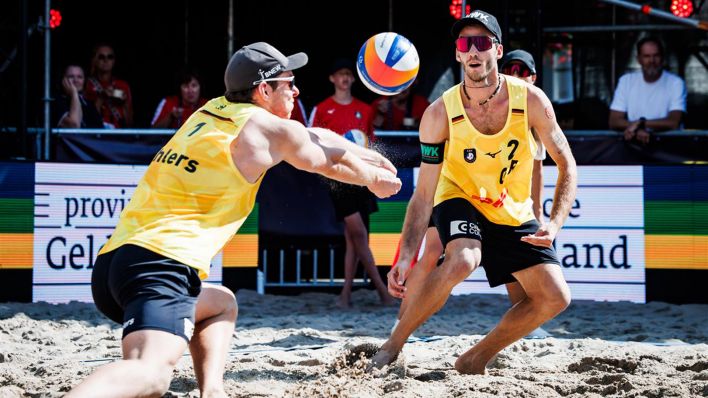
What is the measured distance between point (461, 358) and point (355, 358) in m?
0.63

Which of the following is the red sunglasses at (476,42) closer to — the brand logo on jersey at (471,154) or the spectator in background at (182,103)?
the brand logo on jersey at (471,154)

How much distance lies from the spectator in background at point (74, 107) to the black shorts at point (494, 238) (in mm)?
5062

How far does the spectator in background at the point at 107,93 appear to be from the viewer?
33.1 feet

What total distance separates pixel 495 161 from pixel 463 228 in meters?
0.41

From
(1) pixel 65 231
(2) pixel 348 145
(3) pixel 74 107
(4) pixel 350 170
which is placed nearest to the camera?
(4) pixel 350 170

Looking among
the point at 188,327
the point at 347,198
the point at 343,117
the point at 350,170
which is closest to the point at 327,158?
the point at 350,170

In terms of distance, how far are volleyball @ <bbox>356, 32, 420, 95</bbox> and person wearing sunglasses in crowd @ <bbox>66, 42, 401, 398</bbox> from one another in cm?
201

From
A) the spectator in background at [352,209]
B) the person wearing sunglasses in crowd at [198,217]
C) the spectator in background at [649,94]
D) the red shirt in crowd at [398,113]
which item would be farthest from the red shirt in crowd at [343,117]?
the person wearing sunglasses in crowd at [198,217]

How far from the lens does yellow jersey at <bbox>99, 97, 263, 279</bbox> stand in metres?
4.09

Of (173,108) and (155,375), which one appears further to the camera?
(173,108)

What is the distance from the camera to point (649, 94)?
9.64m

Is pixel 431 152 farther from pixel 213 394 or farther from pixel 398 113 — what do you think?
pixel 398 113

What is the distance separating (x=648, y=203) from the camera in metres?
8.86

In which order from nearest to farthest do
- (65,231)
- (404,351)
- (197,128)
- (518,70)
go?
(197,128), (404,351), (518,70), (65,231)
